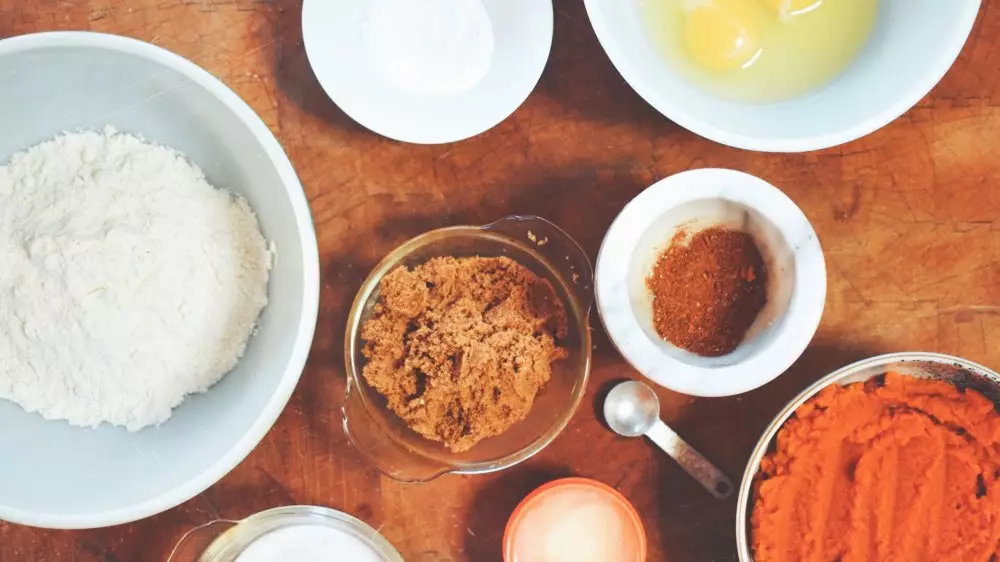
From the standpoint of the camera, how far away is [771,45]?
1.25 meters

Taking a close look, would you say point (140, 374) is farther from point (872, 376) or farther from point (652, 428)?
point (872, 376)

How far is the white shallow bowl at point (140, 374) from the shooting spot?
3.63 feet

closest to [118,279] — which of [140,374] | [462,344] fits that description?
[140,374]

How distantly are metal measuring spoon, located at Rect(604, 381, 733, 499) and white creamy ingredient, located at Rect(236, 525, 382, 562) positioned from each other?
0.43 meters

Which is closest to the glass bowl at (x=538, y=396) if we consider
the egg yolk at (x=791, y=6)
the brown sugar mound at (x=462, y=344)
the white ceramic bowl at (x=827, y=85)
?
the brown sugar mound at (x=462, y=344)

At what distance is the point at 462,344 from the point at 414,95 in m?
0.41

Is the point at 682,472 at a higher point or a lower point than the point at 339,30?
lower

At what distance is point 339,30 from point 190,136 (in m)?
0.28

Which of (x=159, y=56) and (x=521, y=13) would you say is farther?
(x=521, y=13)

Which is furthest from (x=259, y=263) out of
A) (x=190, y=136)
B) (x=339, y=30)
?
(x=339, y=30)

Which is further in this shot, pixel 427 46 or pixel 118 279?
pixel 427 46

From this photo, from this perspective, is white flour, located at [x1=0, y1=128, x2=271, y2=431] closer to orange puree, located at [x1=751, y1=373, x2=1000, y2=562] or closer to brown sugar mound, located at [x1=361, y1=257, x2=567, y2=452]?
brown sugar mound, located at [x1=361, y1=257, x2=567, y2=452]

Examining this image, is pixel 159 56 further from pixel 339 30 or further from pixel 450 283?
pixel 450 283

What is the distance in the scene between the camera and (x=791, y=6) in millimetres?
1235
